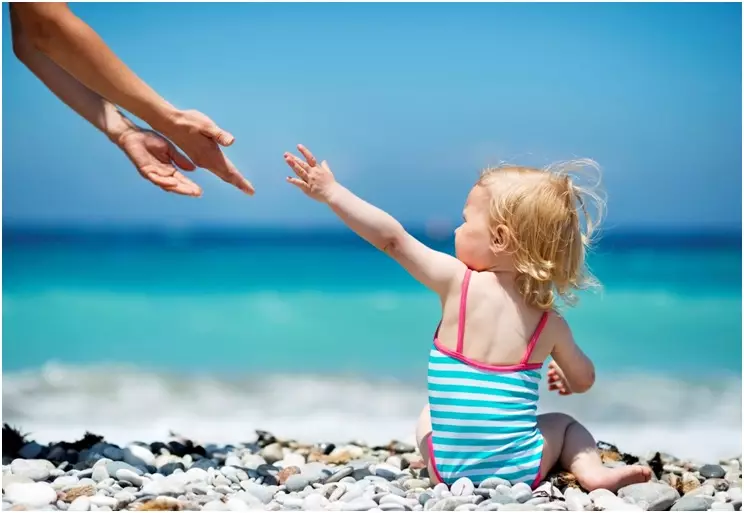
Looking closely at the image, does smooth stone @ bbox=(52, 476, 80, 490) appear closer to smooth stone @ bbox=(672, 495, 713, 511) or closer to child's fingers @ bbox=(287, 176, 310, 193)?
child's fingers @ bbox=(287, 176, 310, 193)

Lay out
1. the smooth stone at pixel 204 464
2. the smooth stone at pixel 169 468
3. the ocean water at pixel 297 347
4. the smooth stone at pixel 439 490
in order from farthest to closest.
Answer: the ocean water at pixel 297 347, the smooth stone at pixel 204 464, the smooth stone at pixel 169 468, the smooth stone at pixel 439 490

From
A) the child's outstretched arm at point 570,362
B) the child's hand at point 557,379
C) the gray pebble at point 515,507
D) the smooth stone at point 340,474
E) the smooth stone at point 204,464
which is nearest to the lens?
the gray pebble at point 515,507

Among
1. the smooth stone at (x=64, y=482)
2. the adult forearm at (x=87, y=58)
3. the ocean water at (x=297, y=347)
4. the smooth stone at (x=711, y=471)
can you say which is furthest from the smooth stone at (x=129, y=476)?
the smooth stone at (x=711, y=471)

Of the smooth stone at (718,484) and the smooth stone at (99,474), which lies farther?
the smooth stone at (718,484)

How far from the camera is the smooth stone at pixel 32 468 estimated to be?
11.3 feet

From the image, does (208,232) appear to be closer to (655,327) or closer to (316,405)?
(655,327)

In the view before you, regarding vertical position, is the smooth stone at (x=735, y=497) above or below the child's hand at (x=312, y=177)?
below

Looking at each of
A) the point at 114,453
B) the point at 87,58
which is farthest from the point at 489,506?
the point at 87,58

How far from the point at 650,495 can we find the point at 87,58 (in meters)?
2.73

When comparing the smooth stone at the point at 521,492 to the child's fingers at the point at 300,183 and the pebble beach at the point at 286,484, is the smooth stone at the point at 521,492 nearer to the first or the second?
the pebble beach at the point at 286,484

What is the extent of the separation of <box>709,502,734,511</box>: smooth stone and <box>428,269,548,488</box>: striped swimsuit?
0.61 m

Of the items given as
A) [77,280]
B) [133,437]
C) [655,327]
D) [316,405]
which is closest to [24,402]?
[133,437]

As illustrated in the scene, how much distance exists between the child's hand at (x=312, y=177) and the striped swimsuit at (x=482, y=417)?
1.96 ft

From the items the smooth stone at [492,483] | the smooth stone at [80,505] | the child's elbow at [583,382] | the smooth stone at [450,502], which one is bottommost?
the smooth stone at [80,505]
